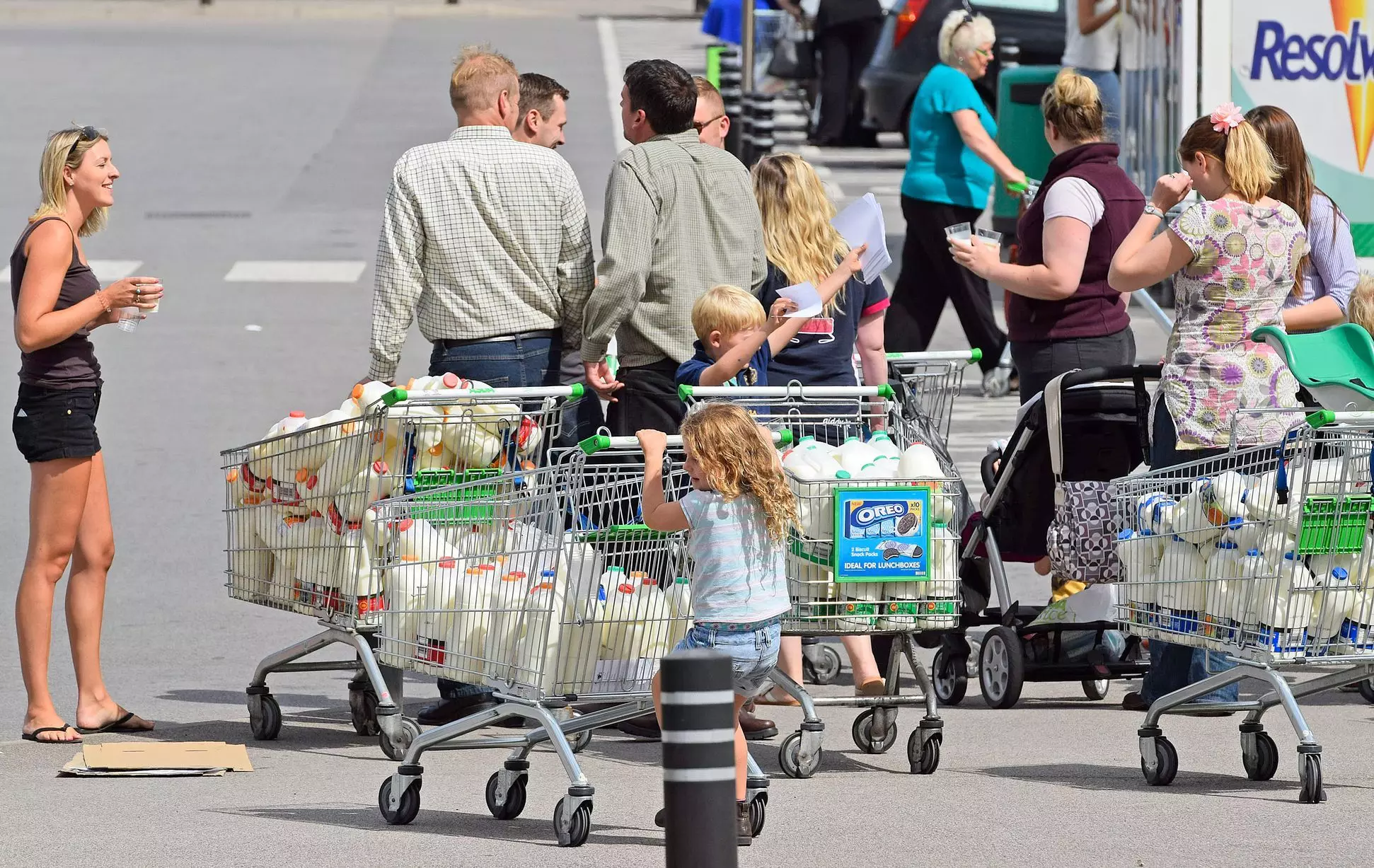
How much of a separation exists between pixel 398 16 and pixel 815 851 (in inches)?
1494

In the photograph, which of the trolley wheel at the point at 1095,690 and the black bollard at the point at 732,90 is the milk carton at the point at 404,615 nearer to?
the trolley wheel at the point at 1095,690

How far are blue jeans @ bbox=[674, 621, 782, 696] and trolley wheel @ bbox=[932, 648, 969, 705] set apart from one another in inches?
87.3

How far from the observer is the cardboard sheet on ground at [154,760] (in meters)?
7.32

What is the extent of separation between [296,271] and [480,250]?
11.7 metres

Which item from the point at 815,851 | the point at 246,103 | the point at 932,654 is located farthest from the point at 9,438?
the point at 246,103

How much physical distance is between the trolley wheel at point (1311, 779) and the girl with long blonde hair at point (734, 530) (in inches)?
66.0

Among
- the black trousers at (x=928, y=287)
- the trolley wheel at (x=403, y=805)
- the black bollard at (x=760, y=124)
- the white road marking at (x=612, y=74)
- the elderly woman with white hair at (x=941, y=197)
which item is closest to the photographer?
the trolley wheel at (x=403, y=805)

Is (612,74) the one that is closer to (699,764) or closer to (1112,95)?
(1112,95)

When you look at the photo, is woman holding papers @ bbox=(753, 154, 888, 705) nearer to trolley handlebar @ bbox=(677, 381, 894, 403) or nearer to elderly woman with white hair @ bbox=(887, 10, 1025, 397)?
trolley handlebar @ bbox=(677, 381, 894, 403)

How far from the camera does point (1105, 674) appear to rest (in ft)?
27.2

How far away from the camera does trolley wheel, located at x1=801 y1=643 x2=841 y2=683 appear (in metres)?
8.97

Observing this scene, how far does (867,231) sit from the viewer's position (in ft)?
26.7

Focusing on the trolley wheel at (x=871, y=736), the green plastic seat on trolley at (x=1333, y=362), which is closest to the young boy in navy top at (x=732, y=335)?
Answer: the trolley wheel at (x=871, y=736)

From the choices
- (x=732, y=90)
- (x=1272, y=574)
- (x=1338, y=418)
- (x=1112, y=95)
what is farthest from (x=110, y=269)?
(x=1338, y=418)
